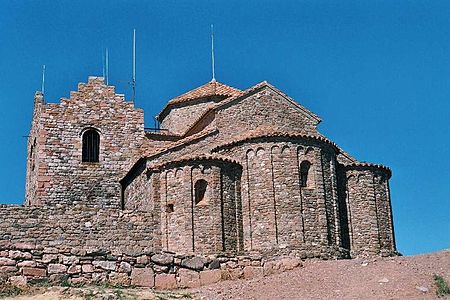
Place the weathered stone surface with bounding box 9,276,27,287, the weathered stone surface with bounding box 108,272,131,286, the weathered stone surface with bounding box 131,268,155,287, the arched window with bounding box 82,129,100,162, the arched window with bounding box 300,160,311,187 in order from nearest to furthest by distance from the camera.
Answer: the weathered stone surface with bounding box 9,276,27,287
the weathered stone surface with bounding box 108,272,131,286
the weathered stone surface with bounding box 131,268,155,287
the arched window with bounding box 300,160,311,187
the arched window with bounding box 82,129,100,162

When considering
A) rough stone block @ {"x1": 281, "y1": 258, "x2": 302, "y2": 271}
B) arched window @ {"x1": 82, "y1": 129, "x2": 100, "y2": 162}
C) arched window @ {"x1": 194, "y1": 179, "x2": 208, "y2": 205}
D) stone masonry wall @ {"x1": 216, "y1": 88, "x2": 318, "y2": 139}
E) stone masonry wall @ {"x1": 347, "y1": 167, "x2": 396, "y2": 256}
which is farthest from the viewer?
arched window @ {"x1": 82, "y1": 129, "x2": 100, "y2": 162}

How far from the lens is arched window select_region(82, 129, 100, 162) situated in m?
34.6

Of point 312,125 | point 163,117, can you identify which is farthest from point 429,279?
point 163,117

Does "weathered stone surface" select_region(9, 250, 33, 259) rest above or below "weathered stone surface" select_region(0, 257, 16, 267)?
above

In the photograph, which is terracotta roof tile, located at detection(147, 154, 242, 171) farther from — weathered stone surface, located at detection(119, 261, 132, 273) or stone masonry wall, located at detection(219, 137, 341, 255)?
weathered stone surface, located at detection(119, 261, 132, 273)

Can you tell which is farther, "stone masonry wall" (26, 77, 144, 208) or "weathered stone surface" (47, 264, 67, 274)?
"stone masonry wall" (26, 77, 144, 208)

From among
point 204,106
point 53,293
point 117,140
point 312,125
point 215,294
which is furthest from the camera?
point 204,106

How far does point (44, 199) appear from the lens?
32.9m

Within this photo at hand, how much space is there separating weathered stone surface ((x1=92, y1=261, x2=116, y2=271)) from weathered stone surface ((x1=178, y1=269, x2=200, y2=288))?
1.43 m

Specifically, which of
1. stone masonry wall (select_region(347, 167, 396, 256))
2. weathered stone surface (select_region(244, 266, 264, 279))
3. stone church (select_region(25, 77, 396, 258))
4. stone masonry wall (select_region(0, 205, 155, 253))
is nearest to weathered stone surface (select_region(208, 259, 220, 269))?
weathered stone surface (select_region(244, 266, 264, 279))

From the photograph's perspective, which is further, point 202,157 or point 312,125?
point 312,125

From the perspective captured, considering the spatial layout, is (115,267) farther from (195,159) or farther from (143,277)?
(195,159)

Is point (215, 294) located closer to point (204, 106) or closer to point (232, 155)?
point (232, 155)

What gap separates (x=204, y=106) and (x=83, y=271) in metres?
22.7
